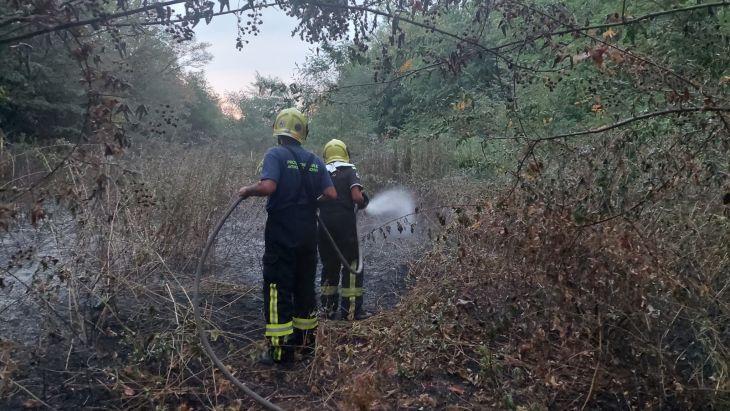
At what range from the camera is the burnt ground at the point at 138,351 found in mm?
3982

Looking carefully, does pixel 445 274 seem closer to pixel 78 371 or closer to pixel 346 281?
pixel 346 281

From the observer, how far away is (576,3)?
10.4 meters

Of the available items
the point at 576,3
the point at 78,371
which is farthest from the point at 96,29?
the point at 576,3

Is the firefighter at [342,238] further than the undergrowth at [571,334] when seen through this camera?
Yes

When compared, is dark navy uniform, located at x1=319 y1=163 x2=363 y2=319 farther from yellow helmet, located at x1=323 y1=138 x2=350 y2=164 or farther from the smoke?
the smoke

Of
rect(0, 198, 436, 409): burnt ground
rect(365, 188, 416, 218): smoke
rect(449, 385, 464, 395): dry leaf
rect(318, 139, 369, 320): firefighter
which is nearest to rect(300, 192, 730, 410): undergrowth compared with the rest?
rect(449, 385, 464, 395): dry leaf

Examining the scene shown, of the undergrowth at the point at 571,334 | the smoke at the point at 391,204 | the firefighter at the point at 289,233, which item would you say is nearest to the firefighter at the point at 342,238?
the firefighter at the point at 289,233

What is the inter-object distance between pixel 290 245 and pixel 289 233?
9cm

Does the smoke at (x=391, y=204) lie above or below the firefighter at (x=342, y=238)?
below

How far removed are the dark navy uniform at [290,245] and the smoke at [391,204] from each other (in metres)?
4.63

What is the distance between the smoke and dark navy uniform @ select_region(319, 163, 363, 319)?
3434 millimetres

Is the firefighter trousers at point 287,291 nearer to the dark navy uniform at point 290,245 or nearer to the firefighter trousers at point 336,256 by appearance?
the dark navy uniform at point 290,245

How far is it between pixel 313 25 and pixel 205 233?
134 inches

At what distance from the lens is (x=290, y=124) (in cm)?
487
